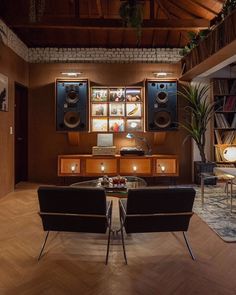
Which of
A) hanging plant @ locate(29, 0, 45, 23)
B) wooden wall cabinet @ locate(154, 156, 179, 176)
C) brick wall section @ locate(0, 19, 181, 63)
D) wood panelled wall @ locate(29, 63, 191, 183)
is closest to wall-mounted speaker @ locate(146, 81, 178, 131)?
wood panelled wall @ locate(29, 63, 191, 183)

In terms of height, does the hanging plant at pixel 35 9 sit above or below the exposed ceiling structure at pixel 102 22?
below

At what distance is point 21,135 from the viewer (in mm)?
6387

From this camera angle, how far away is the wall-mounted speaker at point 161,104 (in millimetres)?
6059

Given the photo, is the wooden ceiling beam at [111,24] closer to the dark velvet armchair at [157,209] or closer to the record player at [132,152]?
the record player at [132,152]

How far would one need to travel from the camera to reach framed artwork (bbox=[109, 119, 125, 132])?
20.7ft

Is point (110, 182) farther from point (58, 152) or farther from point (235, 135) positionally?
point (235, 135)

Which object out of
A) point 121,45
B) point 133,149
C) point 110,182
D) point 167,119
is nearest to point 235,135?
point 167,119

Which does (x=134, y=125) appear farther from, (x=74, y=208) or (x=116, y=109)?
(x=74, y=208)

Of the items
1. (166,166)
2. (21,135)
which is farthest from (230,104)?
(21,135)

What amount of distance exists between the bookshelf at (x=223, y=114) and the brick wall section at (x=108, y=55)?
3.62ft

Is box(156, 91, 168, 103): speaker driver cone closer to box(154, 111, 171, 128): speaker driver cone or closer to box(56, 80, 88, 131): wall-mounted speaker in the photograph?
box(154, 111, 171, 128): speaker driver cone

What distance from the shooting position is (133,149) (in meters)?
5.96

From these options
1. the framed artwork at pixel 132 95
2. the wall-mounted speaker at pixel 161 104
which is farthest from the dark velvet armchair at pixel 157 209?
the framed artwork at pixel 132 95

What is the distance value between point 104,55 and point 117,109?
1.25 metres
